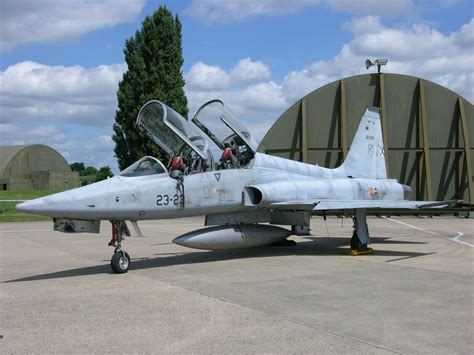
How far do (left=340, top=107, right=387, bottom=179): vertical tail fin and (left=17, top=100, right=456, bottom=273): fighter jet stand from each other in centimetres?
105

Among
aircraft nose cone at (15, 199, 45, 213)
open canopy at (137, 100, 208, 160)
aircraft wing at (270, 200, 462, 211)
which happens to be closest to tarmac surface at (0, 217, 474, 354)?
aircraft wing at (270, 200, 462, 211)

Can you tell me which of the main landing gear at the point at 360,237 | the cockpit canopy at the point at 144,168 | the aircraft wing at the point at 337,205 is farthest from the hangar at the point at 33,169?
the cockpit canopy at the point at 144,168

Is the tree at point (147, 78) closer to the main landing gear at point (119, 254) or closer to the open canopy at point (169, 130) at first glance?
the open canopy at point (169, 130)

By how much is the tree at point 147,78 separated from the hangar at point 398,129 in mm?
7589

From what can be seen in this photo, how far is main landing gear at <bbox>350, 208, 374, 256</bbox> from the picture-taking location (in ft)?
39.3

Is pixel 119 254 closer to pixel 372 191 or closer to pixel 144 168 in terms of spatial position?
pixel 144 168

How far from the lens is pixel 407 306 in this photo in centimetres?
648

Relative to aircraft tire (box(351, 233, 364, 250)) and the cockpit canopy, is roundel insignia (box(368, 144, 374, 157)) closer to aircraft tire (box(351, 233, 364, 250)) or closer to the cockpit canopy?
A: aircraft tire (box(351, 233, 364, 250))

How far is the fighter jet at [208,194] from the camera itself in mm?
8891

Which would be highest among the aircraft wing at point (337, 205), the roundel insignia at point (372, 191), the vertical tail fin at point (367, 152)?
the vertical tail fin at point (367, 152)

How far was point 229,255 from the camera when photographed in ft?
39.1

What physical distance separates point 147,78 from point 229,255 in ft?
72.5

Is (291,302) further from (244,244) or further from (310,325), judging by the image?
(244,244)

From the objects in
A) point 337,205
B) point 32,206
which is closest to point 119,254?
point 32,206
